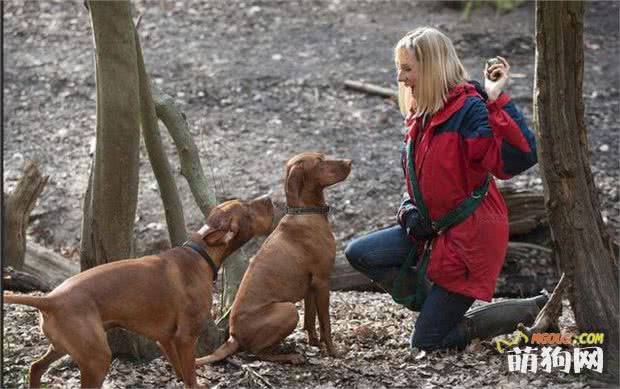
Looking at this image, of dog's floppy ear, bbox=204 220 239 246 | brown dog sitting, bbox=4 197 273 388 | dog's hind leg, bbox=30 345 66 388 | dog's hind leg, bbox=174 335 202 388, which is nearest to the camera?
brown dog sitting, bbox=4 197 273 388

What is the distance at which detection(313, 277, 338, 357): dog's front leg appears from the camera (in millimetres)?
5953

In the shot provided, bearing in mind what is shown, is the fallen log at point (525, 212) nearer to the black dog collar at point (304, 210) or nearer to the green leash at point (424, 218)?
the green leash at point (424, 218)

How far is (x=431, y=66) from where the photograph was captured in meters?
5.63

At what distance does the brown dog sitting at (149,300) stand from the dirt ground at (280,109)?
0.54 meters

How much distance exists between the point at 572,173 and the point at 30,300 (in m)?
3.05

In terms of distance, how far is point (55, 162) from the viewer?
34.1 ft

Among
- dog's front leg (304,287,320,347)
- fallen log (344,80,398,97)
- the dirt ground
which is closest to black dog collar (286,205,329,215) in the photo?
dog's front leg (304,287,320,347)

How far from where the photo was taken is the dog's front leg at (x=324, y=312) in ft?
19.5

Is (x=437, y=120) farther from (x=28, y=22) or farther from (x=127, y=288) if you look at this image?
(x=28, y=22)

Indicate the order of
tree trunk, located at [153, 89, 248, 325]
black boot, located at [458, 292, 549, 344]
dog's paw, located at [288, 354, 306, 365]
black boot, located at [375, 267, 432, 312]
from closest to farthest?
1. dog's paw, located at [288, 354, 306, 365]
2. black boot, located at [458, 292, 549, 344]
3. black boot, located at [375, 267, 432, 312]
4. tree trunk, located at [153, 89, 248, 325]

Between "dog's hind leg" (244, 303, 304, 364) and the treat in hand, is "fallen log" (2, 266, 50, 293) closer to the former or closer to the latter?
"dog's hind leg" (244, 303, 304, 364)

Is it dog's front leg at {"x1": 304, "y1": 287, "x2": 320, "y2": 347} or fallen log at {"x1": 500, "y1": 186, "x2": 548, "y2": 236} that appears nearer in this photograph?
dog's front leg at {"x1": 304, "y1": 287, "x2": 320, "y2": 347}

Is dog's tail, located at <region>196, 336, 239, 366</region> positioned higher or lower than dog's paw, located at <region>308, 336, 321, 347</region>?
higher

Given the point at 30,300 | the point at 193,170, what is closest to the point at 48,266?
the point at 193,170
